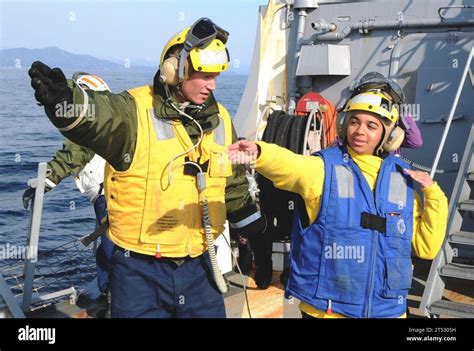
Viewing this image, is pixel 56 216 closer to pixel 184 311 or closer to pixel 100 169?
pixel 100 169

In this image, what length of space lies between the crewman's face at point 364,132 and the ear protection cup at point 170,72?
87 cm

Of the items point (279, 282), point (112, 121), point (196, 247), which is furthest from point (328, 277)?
point (279, 282)

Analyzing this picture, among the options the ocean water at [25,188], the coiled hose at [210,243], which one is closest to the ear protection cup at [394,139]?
the coiled hose at [210,243]

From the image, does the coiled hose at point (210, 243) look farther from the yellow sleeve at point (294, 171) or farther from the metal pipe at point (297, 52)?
the metal pipe at point (297, 52)

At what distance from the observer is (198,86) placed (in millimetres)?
2920

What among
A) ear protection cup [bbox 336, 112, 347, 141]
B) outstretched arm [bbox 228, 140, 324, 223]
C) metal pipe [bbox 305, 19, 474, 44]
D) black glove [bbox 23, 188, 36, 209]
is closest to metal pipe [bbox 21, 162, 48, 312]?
→ black glove [bbox 23, 188, 36, 209]

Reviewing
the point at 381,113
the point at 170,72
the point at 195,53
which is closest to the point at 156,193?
the point at 170,72

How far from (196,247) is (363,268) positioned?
0.83 meters

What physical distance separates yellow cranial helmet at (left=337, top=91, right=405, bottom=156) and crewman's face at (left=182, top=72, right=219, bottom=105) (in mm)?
660

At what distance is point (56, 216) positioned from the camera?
52.0ft

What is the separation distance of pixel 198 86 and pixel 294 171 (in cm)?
65

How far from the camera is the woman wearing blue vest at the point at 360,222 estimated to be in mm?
2754

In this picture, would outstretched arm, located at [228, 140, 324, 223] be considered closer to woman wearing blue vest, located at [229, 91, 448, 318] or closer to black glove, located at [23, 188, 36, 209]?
woman wearing blue vest, located at [229, 91, 448, 318]

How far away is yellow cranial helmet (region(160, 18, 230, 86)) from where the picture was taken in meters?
2.88
